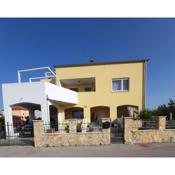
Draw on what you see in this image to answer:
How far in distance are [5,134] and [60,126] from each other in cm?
372

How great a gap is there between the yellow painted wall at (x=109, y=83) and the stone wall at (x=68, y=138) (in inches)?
294

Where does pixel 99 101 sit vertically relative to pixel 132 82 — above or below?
below

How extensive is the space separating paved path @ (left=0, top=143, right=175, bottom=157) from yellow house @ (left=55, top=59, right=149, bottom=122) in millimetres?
7484

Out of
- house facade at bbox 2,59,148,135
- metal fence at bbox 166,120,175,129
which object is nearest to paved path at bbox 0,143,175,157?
metal fence at bbox 166,120,175,129

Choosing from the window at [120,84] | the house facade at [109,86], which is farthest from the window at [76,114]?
the window at [120,84]

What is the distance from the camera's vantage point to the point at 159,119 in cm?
868

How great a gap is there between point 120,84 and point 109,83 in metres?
1.22

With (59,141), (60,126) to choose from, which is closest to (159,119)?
(59,141)

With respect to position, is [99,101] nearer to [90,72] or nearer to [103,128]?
[90,72]

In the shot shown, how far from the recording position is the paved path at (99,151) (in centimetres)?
657

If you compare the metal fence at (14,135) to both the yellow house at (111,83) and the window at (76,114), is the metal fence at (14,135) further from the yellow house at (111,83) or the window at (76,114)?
the window at (76,114)

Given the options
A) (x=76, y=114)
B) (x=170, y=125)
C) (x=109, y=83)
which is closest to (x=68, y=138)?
(x=170, y=125)

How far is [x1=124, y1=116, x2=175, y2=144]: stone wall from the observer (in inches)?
322
